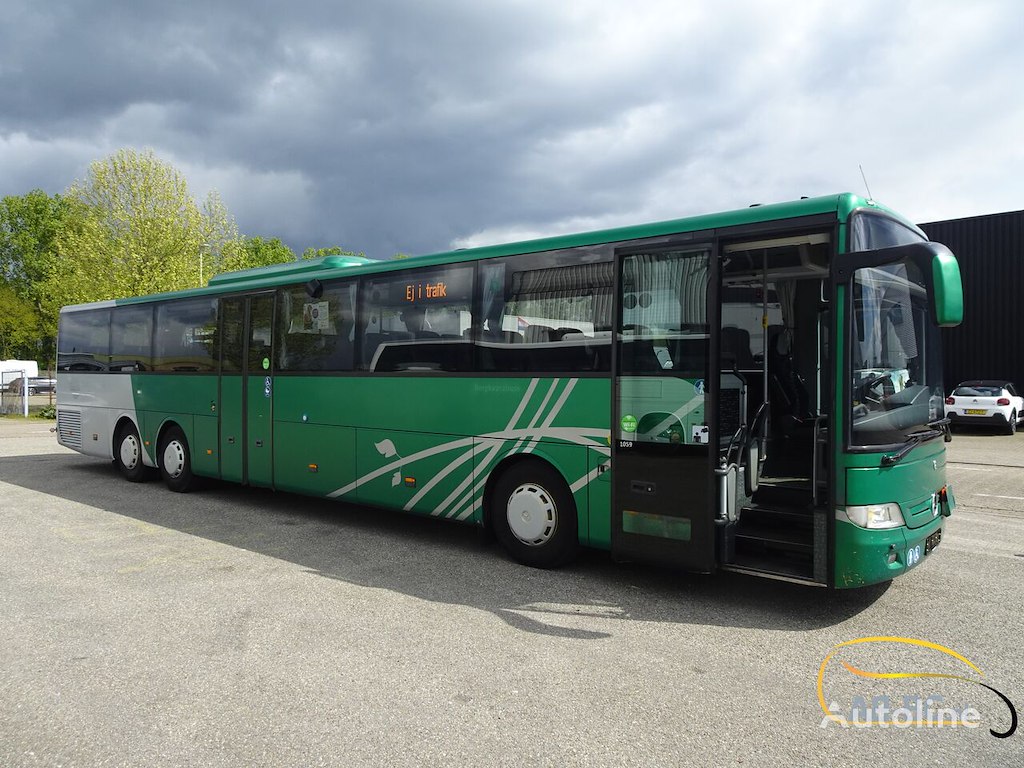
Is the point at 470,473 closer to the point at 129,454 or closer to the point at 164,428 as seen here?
the point at 164,428

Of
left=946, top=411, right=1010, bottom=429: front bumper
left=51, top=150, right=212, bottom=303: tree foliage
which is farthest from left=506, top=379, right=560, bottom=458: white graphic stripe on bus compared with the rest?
left=51, top=150, right=212, bottom=303: tree foliage

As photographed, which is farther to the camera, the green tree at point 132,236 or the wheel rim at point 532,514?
the green tree at point 132,236

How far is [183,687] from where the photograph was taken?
3.99 meters

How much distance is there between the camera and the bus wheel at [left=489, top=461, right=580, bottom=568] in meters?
6.29

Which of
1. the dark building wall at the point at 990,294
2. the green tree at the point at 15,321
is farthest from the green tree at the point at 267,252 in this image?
the dark building wall at the point at 990,294

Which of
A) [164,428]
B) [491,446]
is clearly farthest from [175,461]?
[491,446]

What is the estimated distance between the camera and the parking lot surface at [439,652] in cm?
338

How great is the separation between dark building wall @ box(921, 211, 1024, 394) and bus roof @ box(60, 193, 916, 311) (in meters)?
22.1

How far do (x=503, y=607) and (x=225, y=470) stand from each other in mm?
5967

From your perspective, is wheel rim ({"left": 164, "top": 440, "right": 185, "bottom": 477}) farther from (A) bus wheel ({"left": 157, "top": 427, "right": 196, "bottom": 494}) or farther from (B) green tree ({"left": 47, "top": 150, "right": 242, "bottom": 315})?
(B) green tree ({"left": 47, "top": 150, "right": 242, "bottom": 315})

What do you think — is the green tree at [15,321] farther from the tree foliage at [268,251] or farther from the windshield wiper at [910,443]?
the windshield wiper at [910,443]

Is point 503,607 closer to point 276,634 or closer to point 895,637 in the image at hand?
point 276,634

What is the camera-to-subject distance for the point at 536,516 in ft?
21.2

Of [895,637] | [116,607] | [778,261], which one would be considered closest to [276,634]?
[116,607]
